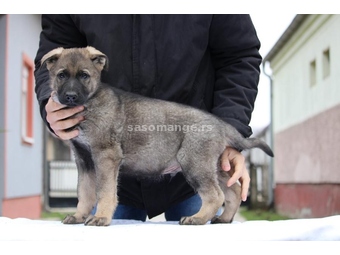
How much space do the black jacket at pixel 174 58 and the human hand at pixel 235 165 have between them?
0.12 meters

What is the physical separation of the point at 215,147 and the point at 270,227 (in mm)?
384

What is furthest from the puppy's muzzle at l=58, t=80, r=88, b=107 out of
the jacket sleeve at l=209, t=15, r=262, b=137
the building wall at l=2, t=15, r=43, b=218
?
the building wall at l=2, t=15, r=43, b=218

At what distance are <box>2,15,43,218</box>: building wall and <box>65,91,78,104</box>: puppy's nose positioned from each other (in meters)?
5.76

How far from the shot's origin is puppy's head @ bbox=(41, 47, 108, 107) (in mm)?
2102

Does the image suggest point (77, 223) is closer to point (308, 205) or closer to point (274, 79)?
point (308, 205)

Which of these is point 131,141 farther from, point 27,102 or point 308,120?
point 308,120

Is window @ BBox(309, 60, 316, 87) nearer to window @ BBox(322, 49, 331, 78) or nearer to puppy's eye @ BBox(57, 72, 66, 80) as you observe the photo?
window @ BBox(322, 49, 331, 78)

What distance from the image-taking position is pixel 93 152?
2.23 meters

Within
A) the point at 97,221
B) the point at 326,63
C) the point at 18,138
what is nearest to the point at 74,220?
the point at 97,221

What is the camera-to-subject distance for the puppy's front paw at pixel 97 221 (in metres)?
2.17

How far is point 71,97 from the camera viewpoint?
209 cm

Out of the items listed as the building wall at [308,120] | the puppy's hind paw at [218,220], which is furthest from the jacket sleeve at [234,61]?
the building wall at [308,120]

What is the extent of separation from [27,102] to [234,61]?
7.51m

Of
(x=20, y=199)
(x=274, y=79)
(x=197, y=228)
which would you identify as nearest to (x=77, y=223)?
(x=197, y=228)
